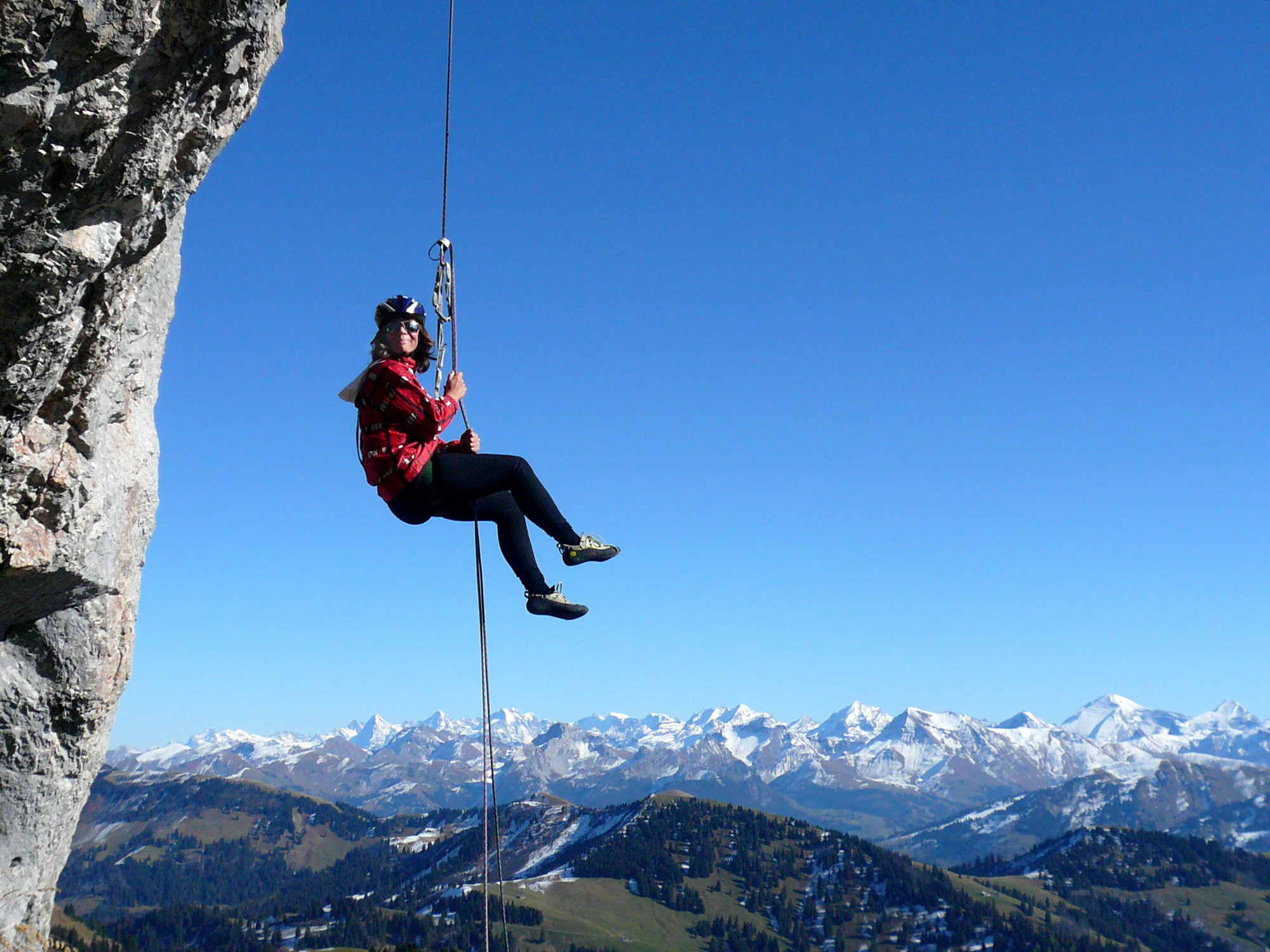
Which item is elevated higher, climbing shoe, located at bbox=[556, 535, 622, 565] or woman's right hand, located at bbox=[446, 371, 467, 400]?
woman's right hand, located at bbox=[446, 371, 467, 400]

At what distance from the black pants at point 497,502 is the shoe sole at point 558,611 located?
0.16 meters

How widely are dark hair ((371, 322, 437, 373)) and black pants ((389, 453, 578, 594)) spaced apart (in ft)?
2.76

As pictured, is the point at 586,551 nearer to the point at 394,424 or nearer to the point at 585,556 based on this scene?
the point at 585,556

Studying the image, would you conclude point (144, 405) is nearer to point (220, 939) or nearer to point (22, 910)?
point (22, 910)

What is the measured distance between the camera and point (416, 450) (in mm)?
7531

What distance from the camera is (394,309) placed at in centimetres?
781

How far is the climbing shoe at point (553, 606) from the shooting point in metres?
8.57

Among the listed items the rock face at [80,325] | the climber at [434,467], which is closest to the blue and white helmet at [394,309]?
the climber at [434,467]

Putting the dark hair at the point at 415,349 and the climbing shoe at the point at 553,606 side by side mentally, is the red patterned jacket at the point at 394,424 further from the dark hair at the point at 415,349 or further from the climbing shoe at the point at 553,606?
the climbing shoe at the point at 553,606

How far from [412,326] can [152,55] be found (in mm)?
3132

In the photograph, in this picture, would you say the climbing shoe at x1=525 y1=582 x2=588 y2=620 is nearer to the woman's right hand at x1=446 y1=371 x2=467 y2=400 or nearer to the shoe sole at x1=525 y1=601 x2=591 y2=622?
the shoe sole at x1=525 y1=601 x2=591 y2=622

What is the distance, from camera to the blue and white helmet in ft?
25.6

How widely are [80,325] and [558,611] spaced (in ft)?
14.9

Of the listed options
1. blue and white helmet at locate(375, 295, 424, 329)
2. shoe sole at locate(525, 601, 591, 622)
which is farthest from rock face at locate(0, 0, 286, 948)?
shoe sole at locate(525, 601, 591, 622)
